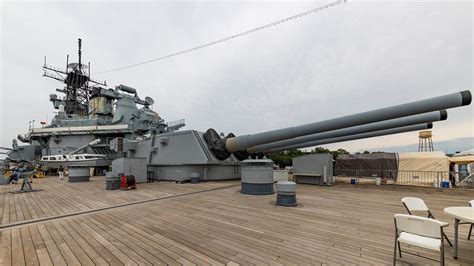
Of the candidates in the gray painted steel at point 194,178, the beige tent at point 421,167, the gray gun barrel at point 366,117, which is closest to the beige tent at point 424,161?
the beige tent at point 421,167

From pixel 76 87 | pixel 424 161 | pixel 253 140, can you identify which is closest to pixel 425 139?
pixel 424 161

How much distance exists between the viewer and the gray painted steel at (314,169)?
1175 centimetres

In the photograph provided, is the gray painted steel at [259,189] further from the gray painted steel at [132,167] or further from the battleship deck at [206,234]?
the gray painted steel at [132,167]

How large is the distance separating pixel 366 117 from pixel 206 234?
6.58 meters

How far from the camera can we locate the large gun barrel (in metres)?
5.76

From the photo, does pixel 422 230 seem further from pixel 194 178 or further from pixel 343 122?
pixel 194 178

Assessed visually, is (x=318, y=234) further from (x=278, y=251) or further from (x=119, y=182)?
(x=119, y=182)

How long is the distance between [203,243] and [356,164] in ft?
64.1

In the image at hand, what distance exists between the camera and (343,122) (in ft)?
25.5

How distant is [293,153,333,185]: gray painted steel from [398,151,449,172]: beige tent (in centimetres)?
904

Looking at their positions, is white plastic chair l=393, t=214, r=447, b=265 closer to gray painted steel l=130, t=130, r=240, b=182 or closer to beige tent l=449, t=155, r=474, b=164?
gray painted steel l=130, t=130, r=240, b=182

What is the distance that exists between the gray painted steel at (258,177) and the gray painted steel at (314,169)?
14.3ft

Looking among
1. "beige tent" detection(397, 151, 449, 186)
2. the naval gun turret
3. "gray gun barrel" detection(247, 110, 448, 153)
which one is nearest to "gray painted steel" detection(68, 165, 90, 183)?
the naval gun turret

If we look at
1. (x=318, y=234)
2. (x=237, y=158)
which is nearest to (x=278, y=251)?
(x=318, y=234)
